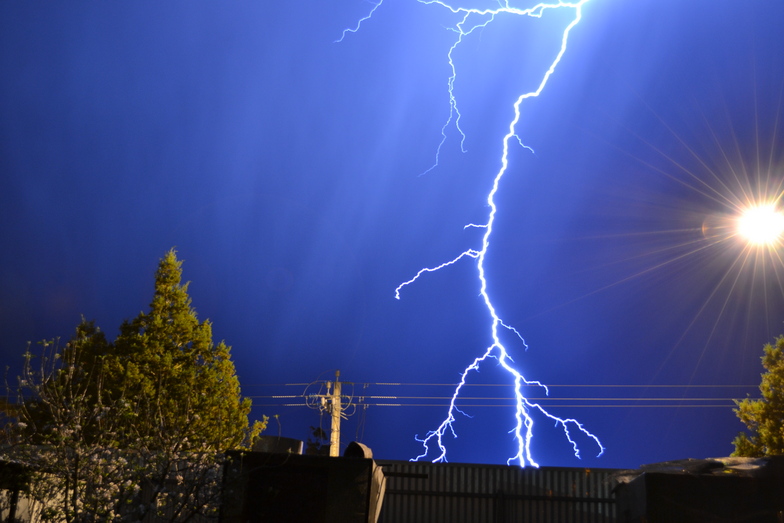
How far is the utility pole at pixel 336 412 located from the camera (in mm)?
16081

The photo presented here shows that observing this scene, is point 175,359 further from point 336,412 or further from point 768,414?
point 768,414

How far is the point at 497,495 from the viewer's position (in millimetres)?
8594

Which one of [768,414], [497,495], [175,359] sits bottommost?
[497,495]

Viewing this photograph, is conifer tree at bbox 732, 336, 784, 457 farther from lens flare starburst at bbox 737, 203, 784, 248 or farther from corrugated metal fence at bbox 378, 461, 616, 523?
lens flare starburst at bbox 737, 203, 784, 248

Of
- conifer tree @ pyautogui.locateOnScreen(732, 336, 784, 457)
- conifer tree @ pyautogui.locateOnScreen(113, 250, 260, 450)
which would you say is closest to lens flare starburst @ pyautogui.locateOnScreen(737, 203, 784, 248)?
conifer tree @ pyautogui.locateOnScreen(732, 336, 784, 457)

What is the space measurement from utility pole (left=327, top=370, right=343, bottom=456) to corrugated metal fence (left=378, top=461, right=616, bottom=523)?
7.12m

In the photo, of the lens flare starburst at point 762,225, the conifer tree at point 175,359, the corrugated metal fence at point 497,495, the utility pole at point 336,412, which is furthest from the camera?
the lens flare starburst at point 762,225

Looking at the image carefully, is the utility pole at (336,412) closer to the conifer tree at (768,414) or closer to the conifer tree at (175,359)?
the conifer tree at (175,359)

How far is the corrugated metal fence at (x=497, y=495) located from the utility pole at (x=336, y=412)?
23.4 ft

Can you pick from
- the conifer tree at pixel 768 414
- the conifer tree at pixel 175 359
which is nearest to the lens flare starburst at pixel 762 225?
the conifer tree at pixel 768 414

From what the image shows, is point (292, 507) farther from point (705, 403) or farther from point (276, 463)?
point (705, 403)

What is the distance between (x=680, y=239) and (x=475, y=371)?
33.6 feet

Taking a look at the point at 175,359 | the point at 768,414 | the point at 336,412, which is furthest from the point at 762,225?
the point at 175,359

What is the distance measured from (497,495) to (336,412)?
29.1 feet
